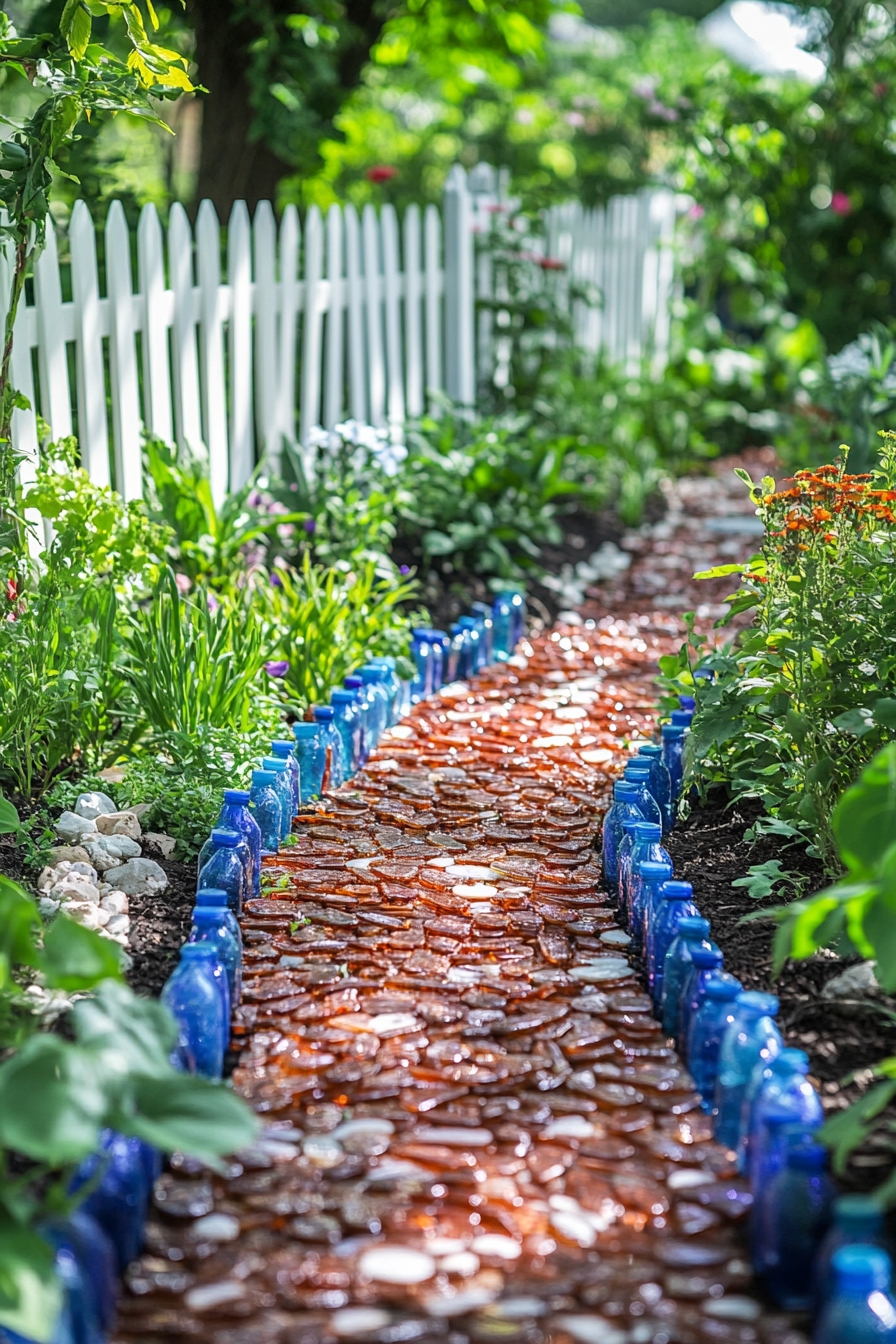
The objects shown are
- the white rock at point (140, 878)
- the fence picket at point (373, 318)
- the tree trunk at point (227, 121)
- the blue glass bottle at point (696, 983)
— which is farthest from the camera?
the tree trunk at point (227, 121)

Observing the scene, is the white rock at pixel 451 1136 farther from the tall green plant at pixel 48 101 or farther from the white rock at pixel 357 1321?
the tall green plant at pixel 48 101

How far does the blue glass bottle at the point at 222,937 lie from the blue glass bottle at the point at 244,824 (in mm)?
404

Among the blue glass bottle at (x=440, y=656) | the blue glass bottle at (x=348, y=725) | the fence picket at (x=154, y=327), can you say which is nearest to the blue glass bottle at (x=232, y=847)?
the blue glass bottle at (x=348, y=725)

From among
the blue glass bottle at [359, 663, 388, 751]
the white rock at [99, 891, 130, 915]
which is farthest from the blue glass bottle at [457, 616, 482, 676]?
the white rock at [99, 891, 130, 915]

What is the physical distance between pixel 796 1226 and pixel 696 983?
57 centimetres

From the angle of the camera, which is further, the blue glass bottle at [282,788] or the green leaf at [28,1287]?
the blue glass bottle at [282,788]

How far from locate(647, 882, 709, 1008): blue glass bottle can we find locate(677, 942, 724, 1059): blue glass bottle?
0.14m

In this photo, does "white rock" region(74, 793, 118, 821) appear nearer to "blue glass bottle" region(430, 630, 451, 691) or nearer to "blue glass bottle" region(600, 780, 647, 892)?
"blue glass bottle" region(600, 780, 647, 892)

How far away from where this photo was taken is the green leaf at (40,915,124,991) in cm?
185

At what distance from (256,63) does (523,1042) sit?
5.04m

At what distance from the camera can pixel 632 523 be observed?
6.70 meters

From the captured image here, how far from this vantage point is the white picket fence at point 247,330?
13.7ft

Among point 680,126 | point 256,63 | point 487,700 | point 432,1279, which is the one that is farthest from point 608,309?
point 432,1279

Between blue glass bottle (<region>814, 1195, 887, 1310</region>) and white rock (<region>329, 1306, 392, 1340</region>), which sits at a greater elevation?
blue glass bottle (<region>814, 1195, 887, 1310</region>)
